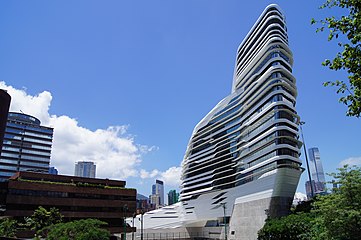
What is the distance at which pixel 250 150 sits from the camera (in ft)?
246

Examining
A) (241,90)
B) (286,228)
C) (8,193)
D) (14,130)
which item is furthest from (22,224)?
(14,130)

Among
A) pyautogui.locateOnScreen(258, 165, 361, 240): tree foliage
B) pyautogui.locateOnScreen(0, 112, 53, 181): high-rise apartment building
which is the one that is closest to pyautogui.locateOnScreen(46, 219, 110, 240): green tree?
pyautogui.locateOnScreen(258, 165, 361, 240): tree foliage

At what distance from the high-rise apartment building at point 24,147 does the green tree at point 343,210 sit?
372 feet

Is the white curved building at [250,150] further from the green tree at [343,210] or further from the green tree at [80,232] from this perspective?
the green tree at [80,232]

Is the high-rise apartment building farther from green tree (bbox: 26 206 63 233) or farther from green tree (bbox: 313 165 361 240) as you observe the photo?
green tree (bbox: 313 165 361 240)

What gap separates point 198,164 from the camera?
350 feet

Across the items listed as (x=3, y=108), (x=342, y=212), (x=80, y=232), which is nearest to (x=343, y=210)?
(x=342, y=212)

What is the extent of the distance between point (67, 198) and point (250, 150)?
42781mm

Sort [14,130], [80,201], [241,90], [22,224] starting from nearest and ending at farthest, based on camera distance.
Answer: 1. [22,224]
2. [80,201]
3. [241,90]
4. [14,130]

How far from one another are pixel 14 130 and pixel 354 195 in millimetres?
130575

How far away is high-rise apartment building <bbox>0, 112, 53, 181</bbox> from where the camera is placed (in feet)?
405

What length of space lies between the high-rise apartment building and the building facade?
222 feet

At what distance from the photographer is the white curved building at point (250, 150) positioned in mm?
63656

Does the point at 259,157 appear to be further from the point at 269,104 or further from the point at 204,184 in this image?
the point at 204,184
